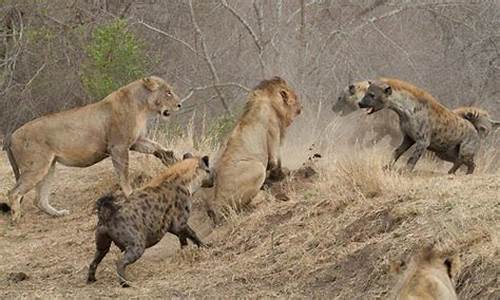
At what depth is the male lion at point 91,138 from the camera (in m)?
13.4

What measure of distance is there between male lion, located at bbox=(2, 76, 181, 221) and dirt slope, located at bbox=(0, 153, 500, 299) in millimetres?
987

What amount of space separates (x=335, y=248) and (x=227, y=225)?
2.01 m

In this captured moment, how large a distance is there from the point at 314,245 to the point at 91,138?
425 centimetres

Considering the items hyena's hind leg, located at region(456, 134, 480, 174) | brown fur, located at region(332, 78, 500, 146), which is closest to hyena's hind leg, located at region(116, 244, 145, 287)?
brown fur, located at region(332, 78, 500, 146)

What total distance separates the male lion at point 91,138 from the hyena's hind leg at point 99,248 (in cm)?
315

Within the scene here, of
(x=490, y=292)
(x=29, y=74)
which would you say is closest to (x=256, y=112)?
(x=490, y=292)

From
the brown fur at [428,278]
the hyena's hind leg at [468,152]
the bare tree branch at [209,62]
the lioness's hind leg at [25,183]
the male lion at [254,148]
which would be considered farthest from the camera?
the bare tree branch at [209,62]

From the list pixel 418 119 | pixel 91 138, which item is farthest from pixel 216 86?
pixel 418 119

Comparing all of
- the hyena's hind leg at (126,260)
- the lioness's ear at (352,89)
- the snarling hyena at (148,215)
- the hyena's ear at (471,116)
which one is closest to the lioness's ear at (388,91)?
the hyena's ear at (471,116)

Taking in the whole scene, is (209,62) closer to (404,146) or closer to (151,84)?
(151,84)

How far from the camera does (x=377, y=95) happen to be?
42.1 ft

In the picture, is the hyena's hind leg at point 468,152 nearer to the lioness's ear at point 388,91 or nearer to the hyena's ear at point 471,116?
the hyena's ear at point 471,116

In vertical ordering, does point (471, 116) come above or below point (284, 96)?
below

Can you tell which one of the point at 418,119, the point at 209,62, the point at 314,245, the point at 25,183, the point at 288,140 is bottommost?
the point at 209,62
